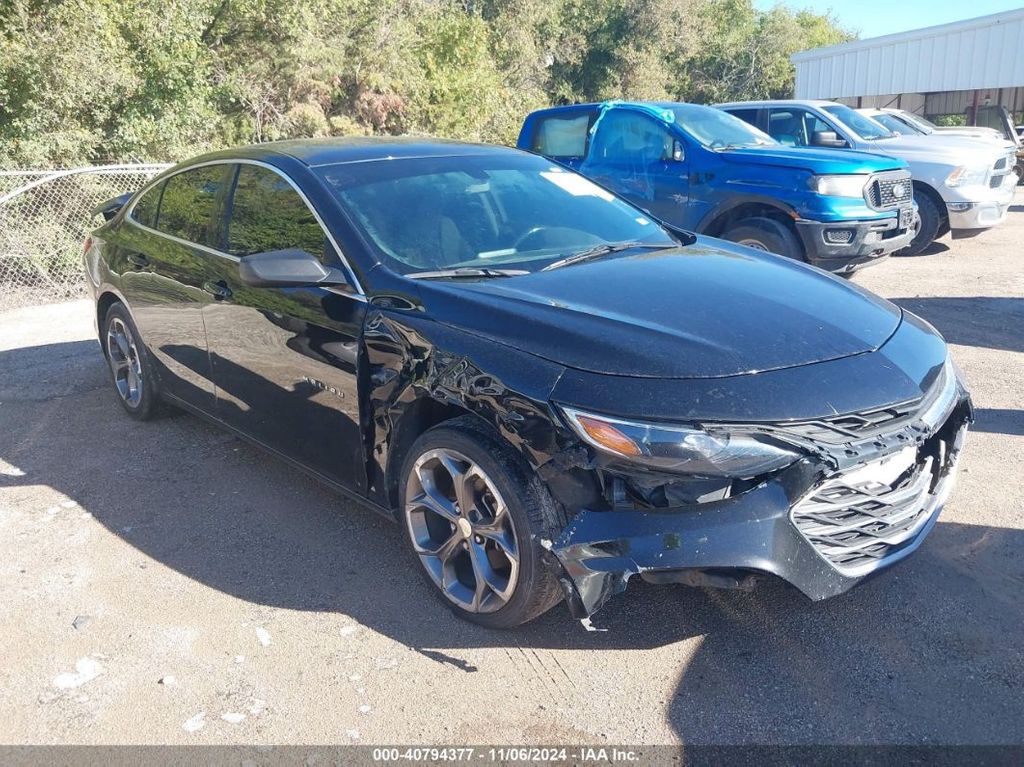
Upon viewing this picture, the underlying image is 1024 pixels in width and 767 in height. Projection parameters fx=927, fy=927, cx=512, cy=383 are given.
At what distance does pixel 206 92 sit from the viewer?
1343 centimetres

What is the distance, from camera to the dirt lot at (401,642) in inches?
112

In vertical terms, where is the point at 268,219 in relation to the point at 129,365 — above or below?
above

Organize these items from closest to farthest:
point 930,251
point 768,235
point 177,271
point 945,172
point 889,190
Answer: point 177,271, point 768,235, point 889,190, point 945,172, point 930,251

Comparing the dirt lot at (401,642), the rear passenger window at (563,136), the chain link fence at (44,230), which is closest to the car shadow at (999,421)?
the dirt lot at (401,642)

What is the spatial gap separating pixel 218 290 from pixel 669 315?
2.27 m

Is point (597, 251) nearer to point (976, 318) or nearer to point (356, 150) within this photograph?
point (356, 150)

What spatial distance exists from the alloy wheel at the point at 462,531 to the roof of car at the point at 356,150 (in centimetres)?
167

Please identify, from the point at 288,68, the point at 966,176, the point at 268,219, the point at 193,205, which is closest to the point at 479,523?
the point at 268,219

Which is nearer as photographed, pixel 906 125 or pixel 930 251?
pixel 930 251

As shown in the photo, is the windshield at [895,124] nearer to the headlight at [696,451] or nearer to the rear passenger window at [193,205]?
the rear passenger window at [193,205]

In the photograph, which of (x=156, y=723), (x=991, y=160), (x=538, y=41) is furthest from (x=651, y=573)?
(x=538, y=41)

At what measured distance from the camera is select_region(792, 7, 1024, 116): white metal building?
27406 mm

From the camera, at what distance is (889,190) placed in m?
8.34

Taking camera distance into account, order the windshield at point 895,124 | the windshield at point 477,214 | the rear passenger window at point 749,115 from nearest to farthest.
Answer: the windshield at point 477,214, the rear passenger window at point 749,115, the windshield at point 895,124
